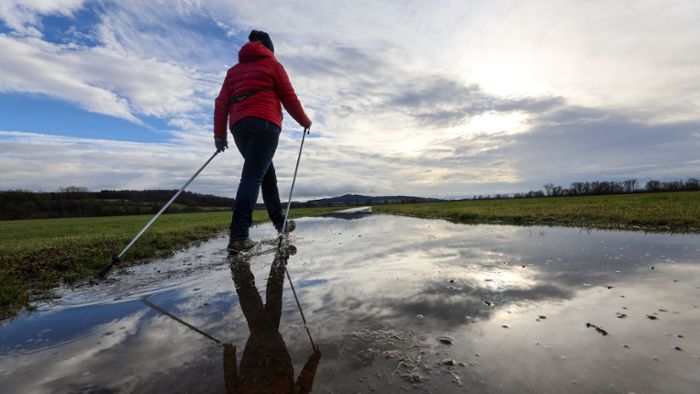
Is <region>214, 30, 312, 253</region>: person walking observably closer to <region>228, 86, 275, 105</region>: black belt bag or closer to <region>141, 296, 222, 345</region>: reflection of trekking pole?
<region>228, 86, 275, 105</region>: black belt bag

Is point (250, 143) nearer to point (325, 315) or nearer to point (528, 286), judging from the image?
point (325, 315)

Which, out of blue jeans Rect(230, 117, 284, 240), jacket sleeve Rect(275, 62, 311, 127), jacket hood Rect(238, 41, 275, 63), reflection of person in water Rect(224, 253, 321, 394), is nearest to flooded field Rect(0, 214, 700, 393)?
reflection of person in water Rect(224, 253, 321, 394)

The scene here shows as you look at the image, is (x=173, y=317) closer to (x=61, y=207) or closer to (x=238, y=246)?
(x=238, y=246)

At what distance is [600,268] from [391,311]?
3100 mm

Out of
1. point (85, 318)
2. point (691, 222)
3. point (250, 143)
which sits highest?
point (250, 143)

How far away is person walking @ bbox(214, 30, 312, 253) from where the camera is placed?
218 inches

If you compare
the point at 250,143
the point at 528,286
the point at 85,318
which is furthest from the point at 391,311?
the point at 250,143

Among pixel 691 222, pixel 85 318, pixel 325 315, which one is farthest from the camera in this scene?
pixel 691 222

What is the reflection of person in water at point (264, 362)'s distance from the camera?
5.49 feet

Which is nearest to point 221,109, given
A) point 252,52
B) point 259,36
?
point 252,52

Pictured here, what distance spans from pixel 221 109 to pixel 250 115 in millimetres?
760

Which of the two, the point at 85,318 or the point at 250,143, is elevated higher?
the point at 250,143

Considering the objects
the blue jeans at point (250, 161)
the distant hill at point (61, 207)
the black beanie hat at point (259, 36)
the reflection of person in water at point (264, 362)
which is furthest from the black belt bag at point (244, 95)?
the distant hill at point (61, 207)

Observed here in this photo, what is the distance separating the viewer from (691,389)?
1.57 m
